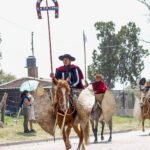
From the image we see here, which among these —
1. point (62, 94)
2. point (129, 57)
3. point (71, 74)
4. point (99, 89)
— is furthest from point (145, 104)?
point (129, 57)

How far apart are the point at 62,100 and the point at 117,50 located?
5196 cm

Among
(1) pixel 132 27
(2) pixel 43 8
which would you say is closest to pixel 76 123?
(2) pixel 43 8

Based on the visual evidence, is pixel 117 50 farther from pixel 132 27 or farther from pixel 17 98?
pixel 17 98

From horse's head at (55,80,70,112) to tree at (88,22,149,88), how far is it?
1965 inches

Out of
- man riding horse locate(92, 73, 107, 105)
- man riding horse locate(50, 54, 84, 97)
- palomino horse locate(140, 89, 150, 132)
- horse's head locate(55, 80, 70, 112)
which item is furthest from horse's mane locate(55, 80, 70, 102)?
palomino horse locate(140, 89, 150, 132)

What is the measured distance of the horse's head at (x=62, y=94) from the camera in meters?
15.6

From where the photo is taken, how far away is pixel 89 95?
16891 mm

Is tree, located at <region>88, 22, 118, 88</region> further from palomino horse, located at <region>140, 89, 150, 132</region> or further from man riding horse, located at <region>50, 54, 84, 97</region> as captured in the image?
man riding horse, located at <region>50, 54, 84, 97</region>

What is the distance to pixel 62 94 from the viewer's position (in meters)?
15.6

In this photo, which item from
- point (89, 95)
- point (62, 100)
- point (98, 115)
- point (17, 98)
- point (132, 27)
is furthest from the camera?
point (132, 27)

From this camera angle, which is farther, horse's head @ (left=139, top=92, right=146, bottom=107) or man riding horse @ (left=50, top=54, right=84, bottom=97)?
horse's head @ (left=139, top=92, right=146, bottom=107)

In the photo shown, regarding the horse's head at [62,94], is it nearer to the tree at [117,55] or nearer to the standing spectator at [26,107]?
the standing spectator at [26,107]

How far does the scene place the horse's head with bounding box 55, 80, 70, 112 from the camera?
1560cm

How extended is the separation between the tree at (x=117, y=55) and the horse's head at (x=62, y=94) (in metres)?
49.9
